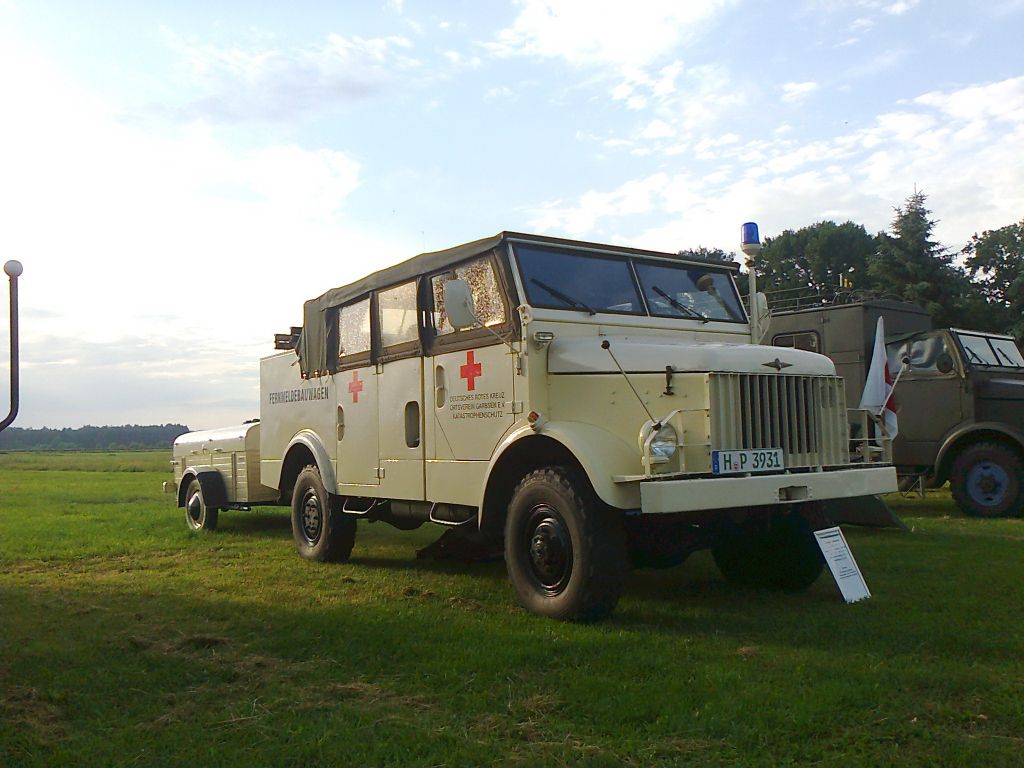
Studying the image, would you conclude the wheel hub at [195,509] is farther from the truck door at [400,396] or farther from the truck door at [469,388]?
the truck door at [469,388]

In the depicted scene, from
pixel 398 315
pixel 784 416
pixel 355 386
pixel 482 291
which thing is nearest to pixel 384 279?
pixel 398 315

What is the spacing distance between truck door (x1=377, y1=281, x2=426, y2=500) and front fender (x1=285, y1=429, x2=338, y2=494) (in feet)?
2.95

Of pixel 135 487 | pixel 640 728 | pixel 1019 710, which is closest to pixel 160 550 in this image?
pixel 640 728

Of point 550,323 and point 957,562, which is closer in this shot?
point 550,323

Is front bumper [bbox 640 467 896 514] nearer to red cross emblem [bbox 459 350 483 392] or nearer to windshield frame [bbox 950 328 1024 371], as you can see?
red cross emblem [bbox 459 350 483 392]

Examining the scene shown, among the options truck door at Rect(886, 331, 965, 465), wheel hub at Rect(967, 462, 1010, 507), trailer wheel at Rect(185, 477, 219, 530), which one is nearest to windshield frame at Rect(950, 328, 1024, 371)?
truck door at Rect(886, 331, 965, 465)

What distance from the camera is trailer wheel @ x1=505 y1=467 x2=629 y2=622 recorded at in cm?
568

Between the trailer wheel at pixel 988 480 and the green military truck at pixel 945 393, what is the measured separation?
0.4 inches

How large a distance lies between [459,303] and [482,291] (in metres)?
0.50

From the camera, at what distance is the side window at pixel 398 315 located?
772cm

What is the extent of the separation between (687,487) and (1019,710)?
1933 mm

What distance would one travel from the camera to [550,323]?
6.52m

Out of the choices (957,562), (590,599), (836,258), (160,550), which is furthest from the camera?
(836,258)

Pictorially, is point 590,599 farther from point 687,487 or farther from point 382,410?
point 382,410
